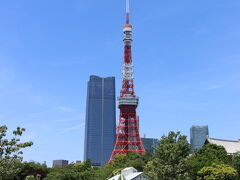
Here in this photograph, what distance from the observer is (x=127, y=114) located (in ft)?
389

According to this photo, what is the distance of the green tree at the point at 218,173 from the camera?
50162 millimetres

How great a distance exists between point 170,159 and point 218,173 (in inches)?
567

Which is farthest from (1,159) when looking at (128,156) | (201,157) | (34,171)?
(128,156)

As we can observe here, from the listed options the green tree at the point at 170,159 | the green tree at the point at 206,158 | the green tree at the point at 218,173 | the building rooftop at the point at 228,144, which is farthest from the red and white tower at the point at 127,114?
the green tree at the point at 170,159

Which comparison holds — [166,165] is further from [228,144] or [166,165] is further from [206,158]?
[228,144]

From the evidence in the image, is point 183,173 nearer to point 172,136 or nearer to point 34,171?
point 172,136

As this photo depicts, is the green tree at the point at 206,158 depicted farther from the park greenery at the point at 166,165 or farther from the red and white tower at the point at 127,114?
the red and white tower at the point at 127,114

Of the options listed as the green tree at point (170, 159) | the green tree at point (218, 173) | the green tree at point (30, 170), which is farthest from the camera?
the green tree at point (30, 170)

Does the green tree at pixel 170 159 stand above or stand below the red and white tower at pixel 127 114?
below

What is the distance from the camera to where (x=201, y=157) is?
191ft

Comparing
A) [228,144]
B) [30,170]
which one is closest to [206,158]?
[228,144]

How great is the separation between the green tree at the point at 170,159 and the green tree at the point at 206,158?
10.9m

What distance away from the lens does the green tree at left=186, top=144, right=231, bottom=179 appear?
180ft

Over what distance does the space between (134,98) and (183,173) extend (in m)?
79.3
